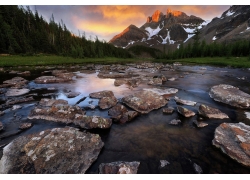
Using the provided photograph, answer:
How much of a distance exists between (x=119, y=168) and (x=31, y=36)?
9739 centimetres

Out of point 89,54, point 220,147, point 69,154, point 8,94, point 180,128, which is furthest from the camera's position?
point 89,54

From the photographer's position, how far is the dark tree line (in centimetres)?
6003

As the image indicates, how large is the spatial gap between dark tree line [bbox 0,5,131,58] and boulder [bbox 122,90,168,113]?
216 feet

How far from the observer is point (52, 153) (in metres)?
3.82

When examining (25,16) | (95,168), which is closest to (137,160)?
(95,168)

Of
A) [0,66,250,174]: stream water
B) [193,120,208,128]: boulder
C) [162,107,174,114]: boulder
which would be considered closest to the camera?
[0,66,250,174]: stream water

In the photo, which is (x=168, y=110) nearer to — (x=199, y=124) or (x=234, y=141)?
(x=199, y=124)

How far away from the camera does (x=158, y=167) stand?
370 cm

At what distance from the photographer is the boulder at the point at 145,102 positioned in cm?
709

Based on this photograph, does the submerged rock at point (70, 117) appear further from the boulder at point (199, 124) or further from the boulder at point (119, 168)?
the boulder at point (199, 124)

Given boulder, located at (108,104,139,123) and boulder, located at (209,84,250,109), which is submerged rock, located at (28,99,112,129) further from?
boulder, located at (209,84,250,109)

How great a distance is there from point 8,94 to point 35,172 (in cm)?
888

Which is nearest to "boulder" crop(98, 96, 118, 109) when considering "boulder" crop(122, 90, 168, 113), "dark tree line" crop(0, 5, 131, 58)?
"boulder" crop(122, 90, 168, 113)

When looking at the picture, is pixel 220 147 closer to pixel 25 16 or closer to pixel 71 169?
pixel 71 169
